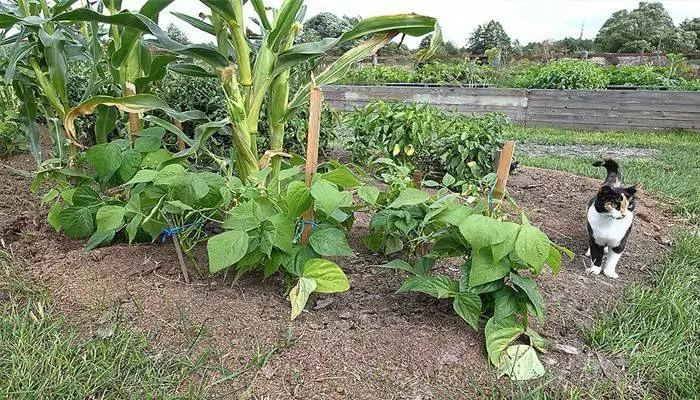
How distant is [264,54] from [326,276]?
3.06 feet

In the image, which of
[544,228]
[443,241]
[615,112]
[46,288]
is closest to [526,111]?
[615,112]

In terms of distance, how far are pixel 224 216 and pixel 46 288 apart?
72cm

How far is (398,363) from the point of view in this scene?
61.1 inches

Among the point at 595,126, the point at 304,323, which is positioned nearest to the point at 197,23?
the point at 304,323

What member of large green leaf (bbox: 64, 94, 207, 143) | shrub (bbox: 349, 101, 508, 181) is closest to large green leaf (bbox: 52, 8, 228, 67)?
large green leaf (bbox: 64, 94, 207, 143)

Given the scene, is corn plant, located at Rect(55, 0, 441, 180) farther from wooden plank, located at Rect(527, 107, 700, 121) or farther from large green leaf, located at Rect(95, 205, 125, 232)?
wooden plank, located at Rect(527, 107, 700, 121)

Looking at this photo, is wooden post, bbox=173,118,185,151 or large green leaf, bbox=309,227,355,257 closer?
large green leaf, bbox=309,227,355,257

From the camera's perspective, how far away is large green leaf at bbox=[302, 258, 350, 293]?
64.9 inches

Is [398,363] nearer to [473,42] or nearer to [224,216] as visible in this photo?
[224,216]

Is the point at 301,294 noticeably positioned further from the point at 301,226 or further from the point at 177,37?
the point at 177,37

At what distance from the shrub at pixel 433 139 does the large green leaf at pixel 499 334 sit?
185cm

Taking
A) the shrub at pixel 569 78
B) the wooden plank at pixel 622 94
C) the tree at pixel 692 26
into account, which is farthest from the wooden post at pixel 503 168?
the tree at pixel 692 26

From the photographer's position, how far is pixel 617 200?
2055mm

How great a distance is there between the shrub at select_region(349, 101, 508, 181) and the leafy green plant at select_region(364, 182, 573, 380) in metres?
1.61
